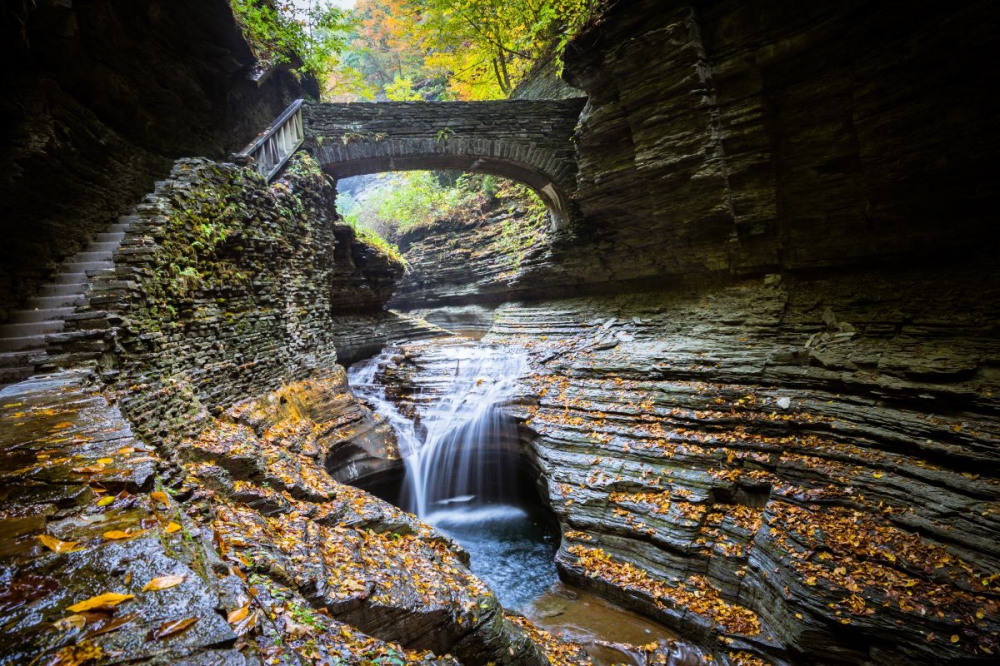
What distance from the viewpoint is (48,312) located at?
5.06 metres

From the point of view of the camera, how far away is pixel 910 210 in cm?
687

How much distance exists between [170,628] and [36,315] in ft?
19.2

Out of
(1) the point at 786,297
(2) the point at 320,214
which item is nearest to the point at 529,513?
(1) the point at 786,297

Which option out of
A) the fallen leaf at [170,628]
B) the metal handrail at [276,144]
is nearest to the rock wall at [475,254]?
the metal handrail at [276,144]

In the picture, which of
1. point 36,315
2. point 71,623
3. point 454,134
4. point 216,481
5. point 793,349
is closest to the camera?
point 71,623

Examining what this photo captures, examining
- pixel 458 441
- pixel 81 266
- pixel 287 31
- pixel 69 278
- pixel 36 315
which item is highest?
pixel 287 31

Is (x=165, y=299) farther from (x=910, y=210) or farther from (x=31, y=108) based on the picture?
(x=910, y=210)

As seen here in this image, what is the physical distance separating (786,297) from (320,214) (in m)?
11.8

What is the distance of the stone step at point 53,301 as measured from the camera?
17.0 ft

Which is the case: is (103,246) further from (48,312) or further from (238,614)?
(238,614)

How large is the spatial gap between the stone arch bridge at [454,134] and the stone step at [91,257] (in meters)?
7.40

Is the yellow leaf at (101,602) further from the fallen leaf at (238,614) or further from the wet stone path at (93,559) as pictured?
the fallen leaf at (238,614)

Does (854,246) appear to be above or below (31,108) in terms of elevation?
below

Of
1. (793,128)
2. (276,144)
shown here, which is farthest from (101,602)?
(276,144)
